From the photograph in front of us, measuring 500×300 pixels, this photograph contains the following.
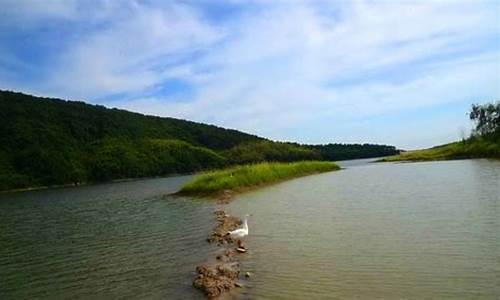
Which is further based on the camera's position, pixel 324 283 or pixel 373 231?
pixel 373 231

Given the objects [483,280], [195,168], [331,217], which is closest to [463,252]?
[483,280]

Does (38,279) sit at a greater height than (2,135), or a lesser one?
lesser

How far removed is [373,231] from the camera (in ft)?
55.5

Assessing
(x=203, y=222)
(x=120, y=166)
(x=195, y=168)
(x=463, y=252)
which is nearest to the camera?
(x=463, y=252)

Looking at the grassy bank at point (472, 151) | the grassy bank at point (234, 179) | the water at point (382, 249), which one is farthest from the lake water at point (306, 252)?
the grassy bank at point (472, 151)

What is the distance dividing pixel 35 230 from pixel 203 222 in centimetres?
1120

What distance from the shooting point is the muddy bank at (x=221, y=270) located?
38.9ft

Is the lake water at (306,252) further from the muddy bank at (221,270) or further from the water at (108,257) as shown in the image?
the muddy bank at (221,270)

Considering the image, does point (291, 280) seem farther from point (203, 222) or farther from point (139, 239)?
point (203, 222)

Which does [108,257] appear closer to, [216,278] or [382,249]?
[216,278]

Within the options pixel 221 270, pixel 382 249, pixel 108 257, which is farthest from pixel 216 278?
pixel 108 257

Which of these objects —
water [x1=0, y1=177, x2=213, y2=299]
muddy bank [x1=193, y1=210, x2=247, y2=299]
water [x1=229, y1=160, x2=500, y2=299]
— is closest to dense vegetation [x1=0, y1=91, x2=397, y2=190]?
water [x1=0, y1=177, x2=213, y2=299]

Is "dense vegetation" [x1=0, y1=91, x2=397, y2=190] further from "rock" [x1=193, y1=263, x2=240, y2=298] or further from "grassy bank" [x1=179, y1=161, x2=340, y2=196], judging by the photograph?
"rock" [x1=193, y1=263, x2=240, y2=298]

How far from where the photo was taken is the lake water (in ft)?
36.4
